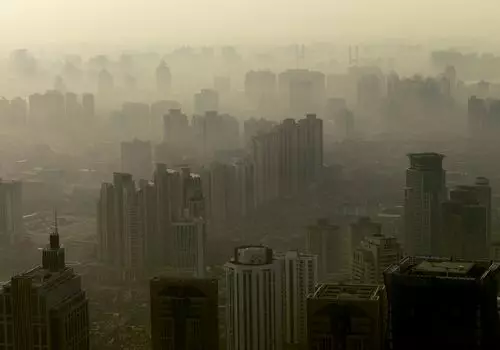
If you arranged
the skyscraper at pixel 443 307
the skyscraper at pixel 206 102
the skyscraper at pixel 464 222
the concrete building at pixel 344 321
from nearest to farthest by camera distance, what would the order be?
the skyscraper at pixel 443 307, the concrete building at pixel 344 321, the skyscraper at pixel 464 222, the skyscraper at pixel 206 102

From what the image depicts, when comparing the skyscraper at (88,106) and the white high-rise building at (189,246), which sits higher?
the skyscraper at (88,106)

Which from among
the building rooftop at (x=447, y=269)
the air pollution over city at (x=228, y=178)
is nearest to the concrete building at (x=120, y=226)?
the air pollution over city at (x=228, y=178)

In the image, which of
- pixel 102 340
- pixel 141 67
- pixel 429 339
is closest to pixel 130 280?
pixel 102 340

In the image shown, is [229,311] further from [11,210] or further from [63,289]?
[11,210]

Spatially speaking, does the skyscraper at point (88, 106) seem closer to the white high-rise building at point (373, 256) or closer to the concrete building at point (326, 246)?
the concrete building at point (326, 246)

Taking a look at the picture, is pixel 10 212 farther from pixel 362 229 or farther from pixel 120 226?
pixel 362 229

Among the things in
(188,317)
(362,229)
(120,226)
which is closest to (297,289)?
(188,317)
